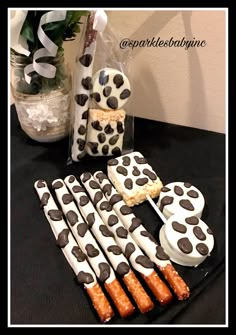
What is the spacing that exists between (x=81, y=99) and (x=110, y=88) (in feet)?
0.27

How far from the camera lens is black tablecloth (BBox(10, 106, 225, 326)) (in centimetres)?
78

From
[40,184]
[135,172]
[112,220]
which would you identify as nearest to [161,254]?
[112,220]

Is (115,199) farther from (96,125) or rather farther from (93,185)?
(96,125)

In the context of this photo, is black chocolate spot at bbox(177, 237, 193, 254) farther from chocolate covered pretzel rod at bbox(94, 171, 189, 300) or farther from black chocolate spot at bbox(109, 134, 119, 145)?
black chocolate spot at bbox(109, 134, 119, 145)

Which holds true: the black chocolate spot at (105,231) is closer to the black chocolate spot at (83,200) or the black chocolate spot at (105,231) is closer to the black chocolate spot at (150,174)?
the black chocolate spot at (83,200)

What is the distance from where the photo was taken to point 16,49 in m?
0.96

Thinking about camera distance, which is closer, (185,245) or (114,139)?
(185,245)

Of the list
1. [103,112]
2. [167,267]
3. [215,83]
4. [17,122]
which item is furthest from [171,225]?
[17,122]

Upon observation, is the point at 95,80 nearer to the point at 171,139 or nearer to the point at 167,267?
the point at 171,139

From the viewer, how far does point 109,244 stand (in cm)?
87

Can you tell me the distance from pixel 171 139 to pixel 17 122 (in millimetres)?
495

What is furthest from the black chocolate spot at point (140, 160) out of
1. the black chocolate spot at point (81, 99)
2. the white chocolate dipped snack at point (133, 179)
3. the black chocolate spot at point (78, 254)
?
the black chocolate spot at point (78, 254)

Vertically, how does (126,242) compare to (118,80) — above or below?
below

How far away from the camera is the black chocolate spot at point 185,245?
0.83 metres
